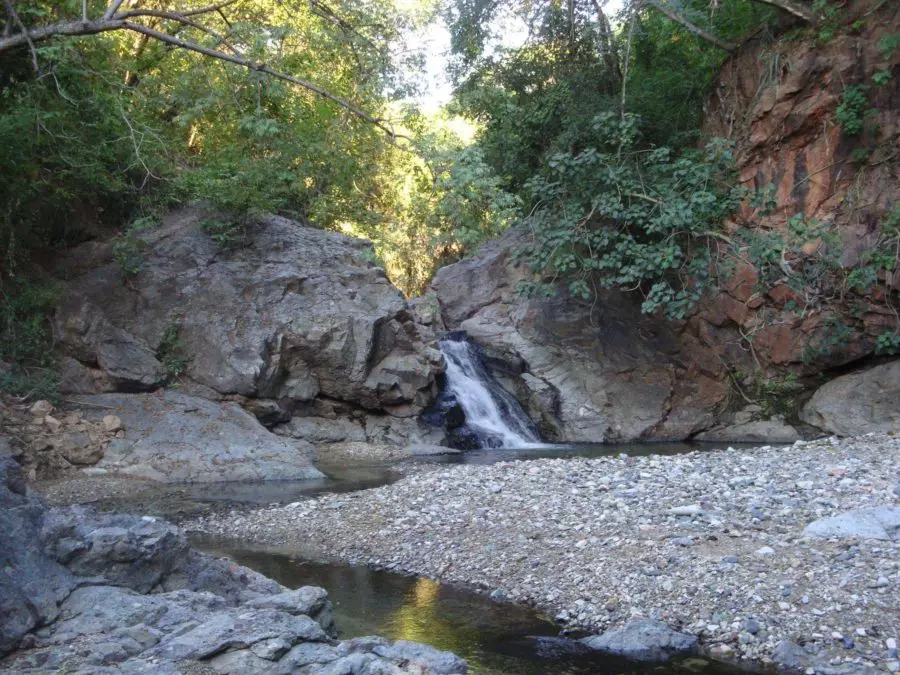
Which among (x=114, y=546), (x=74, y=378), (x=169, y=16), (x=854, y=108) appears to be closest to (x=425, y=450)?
(x=74, y=378)

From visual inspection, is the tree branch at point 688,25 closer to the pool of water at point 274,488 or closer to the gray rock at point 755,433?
the gray rock at point 755,433

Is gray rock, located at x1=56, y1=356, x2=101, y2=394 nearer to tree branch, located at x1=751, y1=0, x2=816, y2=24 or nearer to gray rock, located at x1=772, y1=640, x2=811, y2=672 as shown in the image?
gray rock, located at x1=772, y1=640, x2=811, y2=672

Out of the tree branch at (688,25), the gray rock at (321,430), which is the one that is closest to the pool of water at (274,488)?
the gray rock at (321,430)

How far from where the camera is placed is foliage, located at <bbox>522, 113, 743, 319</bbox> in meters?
14.4

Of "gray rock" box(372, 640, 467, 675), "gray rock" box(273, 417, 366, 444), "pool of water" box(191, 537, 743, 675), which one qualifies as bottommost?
"pool of water" box(191, 537, 743, 675)

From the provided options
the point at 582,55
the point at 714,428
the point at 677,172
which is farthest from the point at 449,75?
the point at 714,428

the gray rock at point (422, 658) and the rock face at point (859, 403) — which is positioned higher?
the rock face at point (859, 403)

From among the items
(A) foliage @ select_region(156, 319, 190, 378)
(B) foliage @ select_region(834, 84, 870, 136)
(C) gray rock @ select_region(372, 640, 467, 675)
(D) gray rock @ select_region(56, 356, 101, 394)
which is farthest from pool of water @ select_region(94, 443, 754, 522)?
(B) foliage @ select_region(834, 84, 870, 136)

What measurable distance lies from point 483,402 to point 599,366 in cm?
285

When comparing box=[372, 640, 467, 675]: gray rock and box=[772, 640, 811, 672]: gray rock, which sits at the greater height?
box=[372, 640, 467, 675]: gray rock

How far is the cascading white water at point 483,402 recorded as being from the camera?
16750 mm

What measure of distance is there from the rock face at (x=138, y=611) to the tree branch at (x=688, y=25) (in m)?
13.3

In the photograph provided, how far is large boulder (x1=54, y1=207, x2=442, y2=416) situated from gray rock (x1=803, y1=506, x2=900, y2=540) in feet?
32.2

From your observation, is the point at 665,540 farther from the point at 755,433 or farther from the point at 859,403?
the point at 755,433
